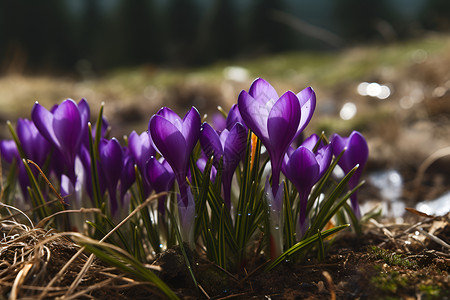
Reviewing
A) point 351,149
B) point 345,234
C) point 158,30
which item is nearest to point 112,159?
point 351,149

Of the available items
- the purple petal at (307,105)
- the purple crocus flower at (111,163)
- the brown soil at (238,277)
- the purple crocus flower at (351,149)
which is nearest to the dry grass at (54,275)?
the brown soil at (238,277)

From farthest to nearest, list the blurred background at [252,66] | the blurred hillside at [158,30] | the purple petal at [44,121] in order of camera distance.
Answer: the blurred hillside at [158,30]
the blurred background at [252,66]
the purple petal at [44,121]

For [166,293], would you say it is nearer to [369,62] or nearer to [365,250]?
[365,250]

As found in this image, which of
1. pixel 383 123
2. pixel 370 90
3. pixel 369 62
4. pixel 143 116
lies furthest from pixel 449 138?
pixel 369 62

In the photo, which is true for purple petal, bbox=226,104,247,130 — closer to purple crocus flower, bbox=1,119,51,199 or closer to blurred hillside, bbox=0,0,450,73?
purple crocus flower, bbox=1,119,51,199

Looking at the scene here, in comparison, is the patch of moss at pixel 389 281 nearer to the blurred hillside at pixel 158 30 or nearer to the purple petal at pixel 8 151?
the purple petal at pixel 8 151

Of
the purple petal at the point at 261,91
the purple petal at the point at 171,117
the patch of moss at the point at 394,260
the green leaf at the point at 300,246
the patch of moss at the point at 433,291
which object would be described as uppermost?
the purple petal at the point at 261,91
